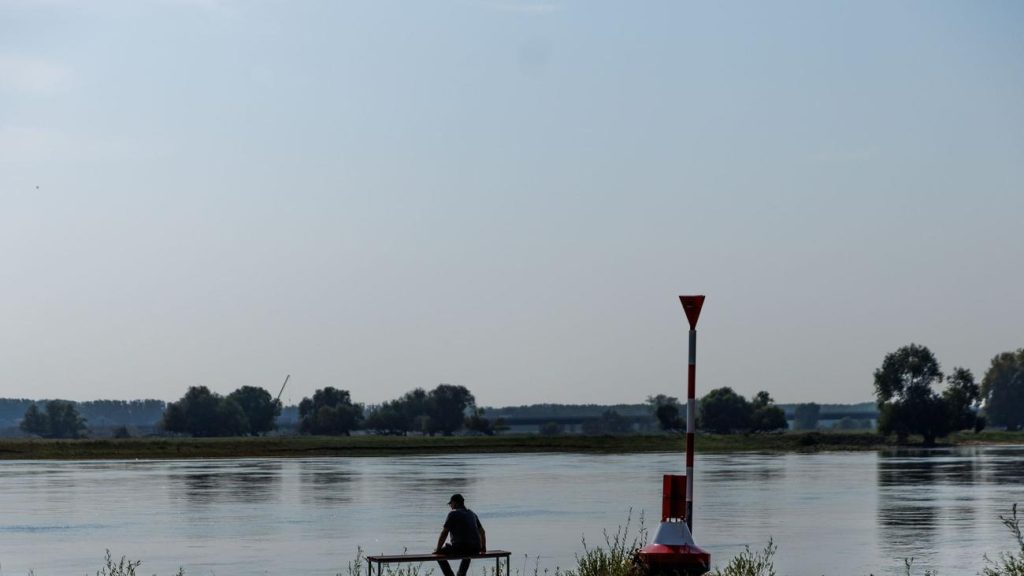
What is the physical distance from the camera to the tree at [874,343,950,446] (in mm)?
178750

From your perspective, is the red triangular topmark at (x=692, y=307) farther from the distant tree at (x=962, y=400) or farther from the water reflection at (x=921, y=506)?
the distant tree at (x=962, y=400)

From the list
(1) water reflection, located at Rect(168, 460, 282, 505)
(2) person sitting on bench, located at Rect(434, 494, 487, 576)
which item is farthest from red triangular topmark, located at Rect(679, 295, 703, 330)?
(1) water reflection, located at Rect(168, 460, 282, 505)

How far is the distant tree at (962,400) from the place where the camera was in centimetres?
18175

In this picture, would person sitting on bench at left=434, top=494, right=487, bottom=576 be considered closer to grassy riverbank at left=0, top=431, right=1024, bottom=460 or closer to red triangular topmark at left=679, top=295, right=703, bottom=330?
red triangular topmark at left=679, top=295, right=703, bottom=330

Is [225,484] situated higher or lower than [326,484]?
lower

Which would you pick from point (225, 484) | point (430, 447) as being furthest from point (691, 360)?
point (430, 447)

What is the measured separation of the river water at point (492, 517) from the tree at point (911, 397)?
353ft

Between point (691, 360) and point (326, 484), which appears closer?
point (691, 360)

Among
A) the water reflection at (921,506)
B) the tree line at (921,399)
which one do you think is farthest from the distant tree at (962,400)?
the water reflection at (921,506)

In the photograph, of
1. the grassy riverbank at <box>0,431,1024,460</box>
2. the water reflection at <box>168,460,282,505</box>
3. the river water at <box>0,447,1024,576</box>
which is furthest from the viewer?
the grassy riverbank at <box>0,431,1024,460</box>

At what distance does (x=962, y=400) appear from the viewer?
612 ft

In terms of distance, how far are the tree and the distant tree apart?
146cm

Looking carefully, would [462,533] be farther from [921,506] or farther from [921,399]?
[921,399]

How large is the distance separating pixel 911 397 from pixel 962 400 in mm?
8033
